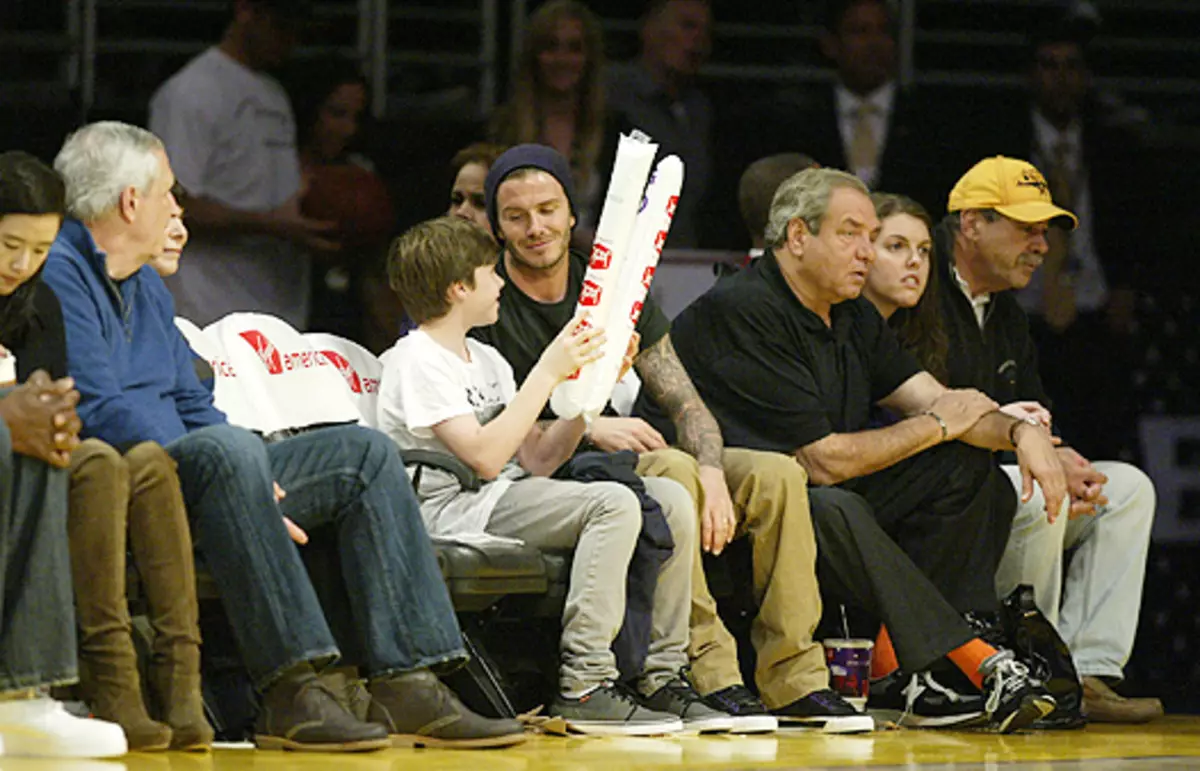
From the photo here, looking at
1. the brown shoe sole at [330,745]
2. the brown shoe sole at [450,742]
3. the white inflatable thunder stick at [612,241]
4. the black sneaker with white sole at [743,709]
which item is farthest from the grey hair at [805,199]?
the brown shoe sole at [330,745]

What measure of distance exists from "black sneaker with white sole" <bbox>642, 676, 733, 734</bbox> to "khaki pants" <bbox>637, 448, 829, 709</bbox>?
17 centimetres

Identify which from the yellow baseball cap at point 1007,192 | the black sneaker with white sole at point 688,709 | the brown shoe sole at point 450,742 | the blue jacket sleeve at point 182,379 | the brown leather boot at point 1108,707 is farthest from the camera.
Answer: the yellow baseball cap at point 1007,192

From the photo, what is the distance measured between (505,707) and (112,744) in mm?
1105

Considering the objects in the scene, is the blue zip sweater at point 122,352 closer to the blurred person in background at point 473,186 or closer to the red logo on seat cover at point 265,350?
the red logo on seat cover at point 265,350

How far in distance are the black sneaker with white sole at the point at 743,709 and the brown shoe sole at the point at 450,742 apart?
68 cm

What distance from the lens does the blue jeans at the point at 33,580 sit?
3.34 meters

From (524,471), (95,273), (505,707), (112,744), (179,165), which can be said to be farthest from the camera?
(179,165)

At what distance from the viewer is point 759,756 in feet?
12.9

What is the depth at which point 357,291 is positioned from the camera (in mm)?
5461

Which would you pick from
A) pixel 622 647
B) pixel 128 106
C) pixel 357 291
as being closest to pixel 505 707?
pixel 622 647

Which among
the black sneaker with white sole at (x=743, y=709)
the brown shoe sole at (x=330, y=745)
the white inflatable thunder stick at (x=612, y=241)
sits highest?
the white inflatable thunder stick at (x=612, y=241)

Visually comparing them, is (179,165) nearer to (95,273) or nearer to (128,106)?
(128,106)

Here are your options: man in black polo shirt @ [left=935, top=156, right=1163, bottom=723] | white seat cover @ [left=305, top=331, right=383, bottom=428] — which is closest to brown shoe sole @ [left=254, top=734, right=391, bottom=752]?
white seat cover @ [left=305, top=331, right=383, bottom=428]

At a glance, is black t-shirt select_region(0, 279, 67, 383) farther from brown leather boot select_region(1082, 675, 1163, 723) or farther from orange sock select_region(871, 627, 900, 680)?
brown leather boot select_region(1082, 675, 1163, 723)
